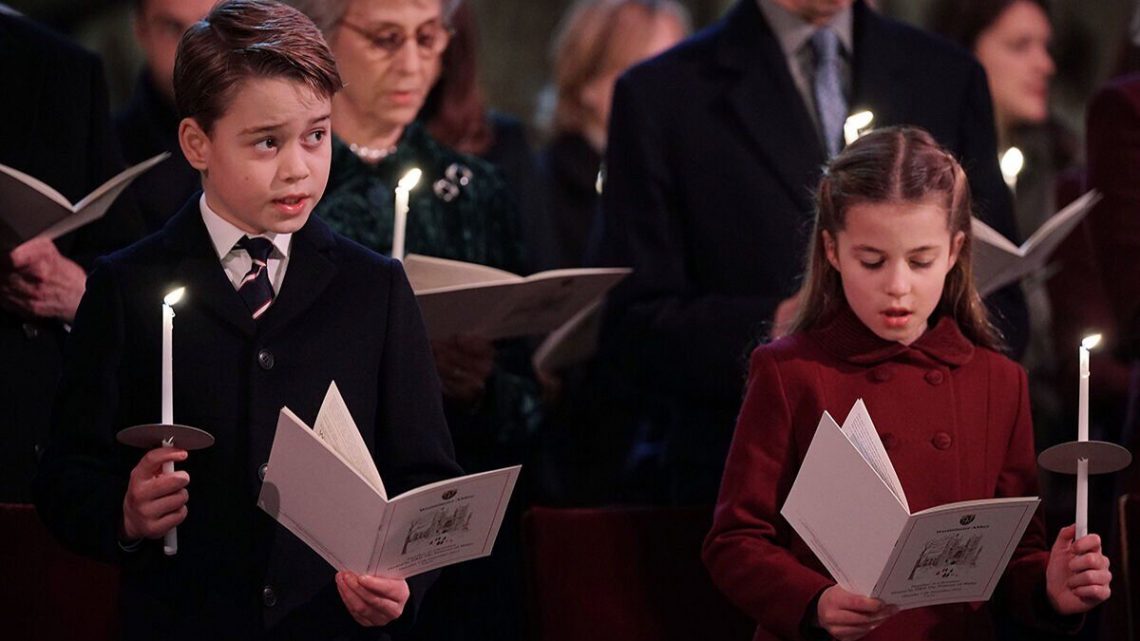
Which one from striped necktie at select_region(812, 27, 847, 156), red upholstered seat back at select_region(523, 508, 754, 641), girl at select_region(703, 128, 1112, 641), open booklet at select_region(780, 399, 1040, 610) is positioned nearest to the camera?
open booklet at select_region(780, 399, 1040, 610)

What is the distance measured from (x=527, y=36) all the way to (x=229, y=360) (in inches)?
252

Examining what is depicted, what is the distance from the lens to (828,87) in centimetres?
407

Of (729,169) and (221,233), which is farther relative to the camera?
(729,169)

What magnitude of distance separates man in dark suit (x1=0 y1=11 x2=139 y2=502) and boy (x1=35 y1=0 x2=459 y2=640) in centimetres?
69

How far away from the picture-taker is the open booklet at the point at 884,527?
2.74 metres

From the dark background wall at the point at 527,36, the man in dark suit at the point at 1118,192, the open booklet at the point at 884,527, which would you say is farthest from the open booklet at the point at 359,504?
the dark background wall at the point at 527,36

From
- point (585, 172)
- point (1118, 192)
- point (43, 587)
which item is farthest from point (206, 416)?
point (585, 172)

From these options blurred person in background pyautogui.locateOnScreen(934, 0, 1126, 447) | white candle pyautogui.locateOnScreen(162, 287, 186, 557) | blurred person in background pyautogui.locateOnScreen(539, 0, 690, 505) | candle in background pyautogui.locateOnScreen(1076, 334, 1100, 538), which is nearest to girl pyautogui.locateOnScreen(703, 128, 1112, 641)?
candle in background pyautogui.locateOnScreen(1076, 334, 1100, 538)

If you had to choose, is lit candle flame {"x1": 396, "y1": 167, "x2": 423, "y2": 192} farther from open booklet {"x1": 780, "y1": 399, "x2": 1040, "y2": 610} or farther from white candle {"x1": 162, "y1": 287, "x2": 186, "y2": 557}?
open booklet {"x1": 780, "y1": 399, "x2": 1040, "y2": 610}

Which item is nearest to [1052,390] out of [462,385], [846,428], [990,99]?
[990,99]

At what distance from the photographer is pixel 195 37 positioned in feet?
9.45

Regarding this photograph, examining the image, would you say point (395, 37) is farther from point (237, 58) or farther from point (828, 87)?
point (237, 58)

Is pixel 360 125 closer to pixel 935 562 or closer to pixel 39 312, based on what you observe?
pixel 39 312

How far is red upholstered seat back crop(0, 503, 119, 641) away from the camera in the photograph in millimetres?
3260
